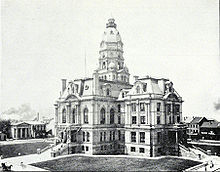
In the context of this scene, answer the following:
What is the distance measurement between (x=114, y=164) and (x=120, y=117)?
12.3 m

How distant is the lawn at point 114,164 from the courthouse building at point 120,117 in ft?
11.8

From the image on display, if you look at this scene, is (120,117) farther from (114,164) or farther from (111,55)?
(111,55)

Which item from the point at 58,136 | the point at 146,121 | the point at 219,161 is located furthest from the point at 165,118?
the point at 58,136

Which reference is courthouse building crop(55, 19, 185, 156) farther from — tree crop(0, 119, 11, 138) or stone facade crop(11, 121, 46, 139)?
tree crop(0, 119, 11, 138)

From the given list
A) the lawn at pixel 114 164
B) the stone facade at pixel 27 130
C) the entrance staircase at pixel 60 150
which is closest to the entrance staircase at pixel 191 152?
the lawn at pixel 114 164

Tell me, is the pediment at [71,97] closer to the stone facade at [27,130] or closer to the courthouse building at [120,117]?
the courthouse building at [120,117]

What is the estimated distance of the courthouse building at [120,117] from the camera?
130ft

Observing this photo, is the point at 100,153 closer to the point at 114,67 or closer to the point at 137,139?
the point at 137,139

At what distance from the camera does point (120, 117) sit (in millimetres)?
44406

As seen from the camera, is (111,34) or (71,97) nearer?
(71,97)

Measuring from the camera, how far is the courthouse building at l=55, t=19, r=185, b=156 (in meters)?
39.5

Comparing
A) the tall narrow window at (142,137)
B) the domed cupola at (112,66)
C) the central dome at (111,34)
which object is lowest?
the tall narrow window at (142,137)

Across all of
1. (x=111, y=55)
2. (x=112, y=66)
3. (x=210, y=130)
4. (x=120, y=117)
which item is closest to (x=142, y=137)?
(x=120, y=117)

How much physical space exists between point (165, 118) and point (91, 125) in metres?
11.0
